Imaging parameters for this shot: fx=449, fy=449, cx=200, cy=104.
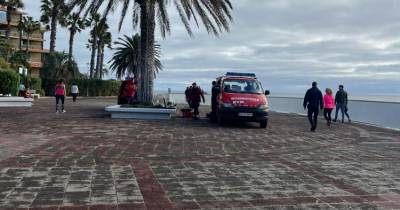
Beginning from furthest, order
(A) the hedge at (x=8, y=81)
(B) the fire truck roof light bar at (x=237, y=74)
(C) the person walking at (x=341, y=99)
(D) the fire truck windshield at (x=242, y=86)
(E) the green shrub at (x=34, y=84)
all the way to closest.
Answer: (E) the green shrub at (x=34, y=84) < (A) the hedge at (x=8, y=81) < (C) the person walking at (x=341, y=99) < (B) the fire truck roof light bar at (x=237, y=74) < (D) the fire truck windshield at (x=242, y=86)

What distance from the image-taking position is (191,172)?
7.59 meters

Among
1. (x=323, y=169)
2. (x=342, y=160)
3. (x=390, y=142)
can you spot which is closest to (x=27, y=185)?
(x=323, y=169)

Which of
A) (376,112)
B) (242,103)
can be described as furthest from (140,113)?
(376,112)

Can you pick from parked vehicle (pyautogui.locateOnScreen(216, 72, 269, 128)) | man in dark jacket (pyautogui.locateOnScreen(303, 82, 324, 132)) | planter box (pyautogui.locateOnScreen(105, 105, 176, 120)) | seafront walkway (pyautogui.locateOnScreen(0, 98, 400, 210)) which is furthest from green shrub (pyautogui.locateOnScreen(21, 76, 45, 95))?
seafront walkway (pyautogui.locateOnScreen(0, 98, 400, 210))

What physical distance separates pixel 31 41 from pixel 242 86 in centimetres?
7957

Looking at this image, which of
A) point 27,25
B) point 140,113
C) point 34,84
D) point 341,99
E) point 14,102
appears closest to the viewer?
point 140,113

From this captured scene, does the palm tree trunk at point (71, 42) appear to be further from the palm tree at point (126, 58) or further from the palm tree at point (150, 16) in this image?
the palm tree at point (150, 16)

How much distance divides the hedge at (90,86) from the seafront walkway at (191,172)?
48.3 m

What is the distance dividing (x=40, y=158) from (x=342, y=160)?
6069mm

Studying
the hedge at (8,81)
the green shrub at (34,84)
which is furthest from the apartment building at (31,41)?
the hedge at (8,81)

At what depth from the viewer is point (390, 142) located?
43.6 feet

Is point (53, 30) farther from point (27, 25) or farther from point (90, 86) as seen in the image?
point (27, 25)

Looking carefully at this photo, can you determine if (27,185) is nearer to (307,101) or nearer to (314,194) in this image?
(314,194)

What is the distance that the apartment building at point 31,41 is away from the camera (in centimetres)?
7875
